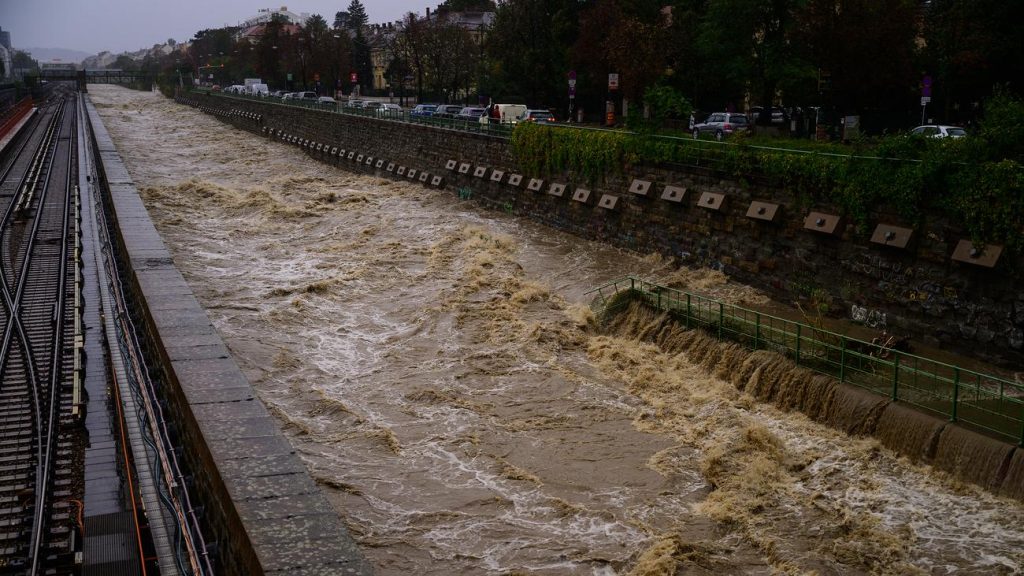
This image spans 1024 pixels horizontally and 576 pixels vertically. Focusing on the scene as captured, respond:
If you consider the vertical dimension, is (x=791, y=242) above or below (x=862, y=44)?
below

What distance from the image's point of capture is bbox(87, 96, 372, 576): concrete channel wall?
841 centimetres

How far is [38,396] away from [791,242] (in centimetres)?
1624

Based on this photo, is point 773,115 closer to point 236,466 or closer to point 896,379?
point 896,379

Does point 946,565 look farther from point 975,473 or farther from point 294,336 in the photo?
point 294,336

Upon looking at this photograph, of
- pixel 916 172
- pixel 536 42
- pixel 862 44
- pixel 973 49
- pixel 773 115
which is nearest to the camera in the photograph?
pixel 916 172

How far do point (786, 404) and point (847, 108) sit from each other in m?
29.1

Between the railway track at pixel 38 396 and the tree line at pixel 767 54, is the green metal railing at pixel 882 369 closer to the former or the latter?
the tree line at pixel 767 54

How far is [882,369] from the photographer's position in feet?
51.8

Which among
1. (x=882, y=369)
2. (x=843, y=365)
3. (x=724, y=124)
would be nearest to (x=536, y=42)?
(x=724, y=124)

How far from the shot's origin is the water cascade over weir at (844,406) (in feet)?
42.5

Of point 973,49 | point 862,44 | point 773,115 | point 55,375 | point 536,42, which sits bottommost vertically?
point 55,375

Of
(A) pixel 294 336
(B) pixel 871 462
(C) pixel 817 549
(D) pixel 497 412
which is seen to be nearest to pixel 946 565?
(C) pixel 817 549

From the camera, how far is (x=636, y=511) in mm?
12984

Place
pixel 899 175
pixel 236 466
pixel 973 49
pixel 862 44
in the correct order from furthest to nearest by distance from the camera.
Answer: pixel 862 44 → pixel 973 49 → pixel 899 175 → pixel 236 466
